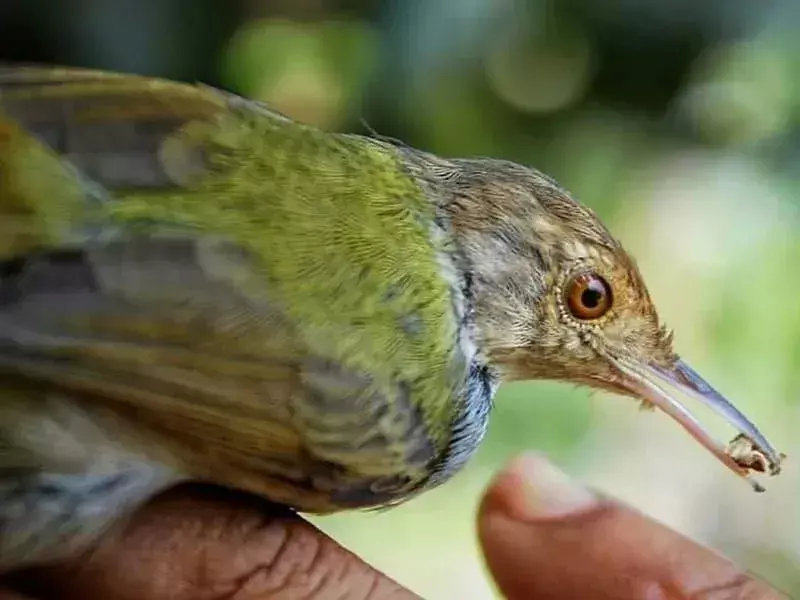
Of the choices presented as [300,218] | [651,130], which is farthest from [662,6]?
[300,218]

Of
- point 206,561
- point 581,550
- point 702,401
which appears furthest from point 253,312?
point 581,550

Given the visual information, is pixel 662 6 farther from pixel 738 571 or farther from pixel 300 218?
pixel 300 218

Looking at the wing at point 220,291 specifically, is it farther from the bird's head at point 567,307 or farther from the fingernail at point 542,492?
the fingernail at point 542,492

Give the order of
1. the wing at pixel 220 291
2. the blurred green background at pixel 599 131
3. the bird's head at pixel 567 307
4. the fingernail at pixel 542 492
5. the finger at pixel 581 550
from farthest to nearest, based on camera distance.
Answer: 1. the blurred green background at pixel 599 131
2. the fingernail at pixel 542 492
3. the finger at pixel 581 550
4. the bird's head at pixel 567 307
5. the wing at pixel 220 291

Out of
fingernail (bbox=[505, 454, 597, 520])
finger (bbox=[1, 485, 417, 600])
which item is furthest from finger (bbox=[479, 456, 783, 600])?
finger (bbox=[1, 485, 417, 600])

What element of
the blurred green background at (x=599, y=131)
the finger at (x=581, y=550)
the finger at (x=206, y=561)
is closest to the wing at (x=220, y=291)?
the finger at (x=206, y=561)

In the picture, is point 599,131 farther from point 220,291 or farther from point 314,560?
point 220,291
